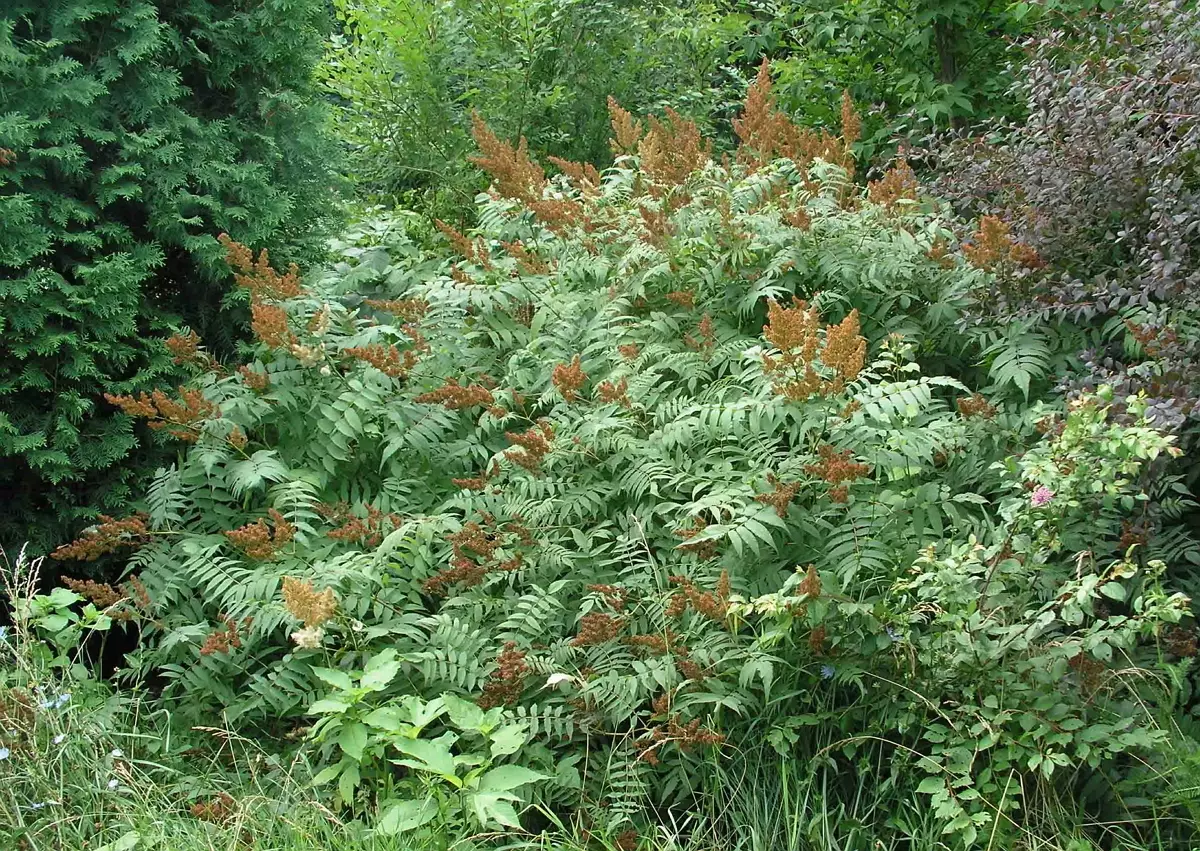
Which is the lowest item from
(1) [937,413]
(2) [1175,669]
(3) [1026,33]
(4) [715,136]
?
(2) [1175,669]

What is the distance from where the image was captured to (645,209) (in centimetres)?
446

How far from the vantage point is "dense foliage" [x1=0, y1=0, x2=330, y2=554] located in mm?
3957

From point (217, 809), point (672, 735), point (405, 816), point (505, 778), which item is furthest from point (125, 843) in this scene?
point (672, 735)

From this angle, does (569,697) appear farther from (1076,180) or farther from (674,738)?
(1076,180)

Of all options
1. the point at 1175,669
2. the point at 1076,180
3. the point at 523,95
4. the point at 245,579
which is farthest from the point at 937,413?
the point at 523,95

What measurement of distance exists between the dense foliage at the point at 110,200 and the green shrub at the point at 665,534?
1.19ft

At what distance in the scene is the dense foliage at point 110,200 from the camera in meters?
3.96

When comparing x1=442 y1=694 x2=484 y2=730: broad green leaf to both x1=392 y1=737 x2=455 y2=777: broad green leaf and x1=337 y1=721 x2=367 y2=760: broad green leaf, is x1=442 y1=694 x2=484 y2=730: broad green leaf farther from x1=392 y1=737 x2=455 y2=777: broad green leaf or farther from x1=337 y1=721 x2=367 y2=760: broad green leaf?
x1=337 y1=721 x2=367 y2=760: broad green leaf

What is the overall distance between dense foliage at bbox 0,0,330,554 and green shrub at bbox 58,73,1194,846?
0.36m

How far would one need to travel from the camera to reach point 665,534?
367 cm

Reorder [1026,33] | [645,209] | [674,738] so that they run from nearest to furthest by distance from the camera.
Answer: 1. [674,738]
2. [645,209]
3. [1026,33]

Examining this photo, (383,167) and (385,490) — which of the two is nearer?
(385,490)

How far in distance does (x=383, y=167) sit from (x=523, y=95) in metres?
1.11

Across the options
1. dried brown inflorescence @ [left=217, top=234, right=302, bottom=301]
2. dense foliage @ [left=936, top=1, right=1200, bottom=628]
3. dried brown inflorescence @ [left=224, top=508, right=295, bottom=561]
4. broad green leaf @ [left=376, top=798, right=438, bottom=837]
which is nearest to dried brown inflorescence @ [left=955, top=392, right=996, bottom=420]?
dense foliage @ [left=936, top=1, right=1200, bottom=628]
